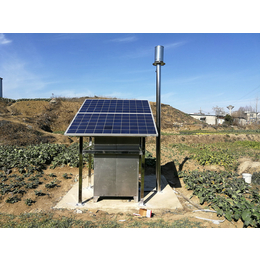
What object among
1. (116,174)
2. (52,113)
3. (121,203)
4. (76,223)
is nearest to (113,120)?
(116,174)

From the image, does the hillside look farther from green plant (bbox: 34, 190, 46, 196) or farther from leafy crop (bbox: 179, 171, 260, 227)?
leafy crop (bbox: 179, 171, 260, 227)

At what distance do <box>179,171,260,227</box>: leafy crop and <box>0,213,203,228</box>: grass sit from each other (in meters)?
1.21

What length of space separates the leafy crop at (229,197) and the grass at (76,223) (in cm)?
121

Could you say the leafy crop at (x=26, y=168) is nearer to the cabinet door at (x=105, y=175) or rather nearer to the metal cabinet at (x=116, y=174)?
the cabinet door at (x=105, y=175)

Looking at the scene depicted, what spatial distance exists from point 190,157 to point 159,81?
7.77 m

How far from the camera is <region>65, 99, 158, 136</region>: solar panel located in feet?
18.6

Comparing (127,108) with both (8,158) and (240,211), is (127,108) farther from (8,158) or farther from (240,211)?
(8,158)

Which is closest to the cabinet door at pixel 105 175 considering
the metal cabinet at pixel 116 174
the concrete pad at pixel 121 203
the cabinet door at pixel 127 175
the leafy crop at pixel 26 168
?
the metal cabinet at pixel 116 174

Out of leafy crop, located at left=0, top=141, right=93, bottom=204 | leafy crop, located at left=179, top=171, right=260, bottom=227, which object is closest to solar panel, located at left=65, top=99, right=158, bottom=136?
leafy crop, located at left=179, top=171, right=260, bottom=227

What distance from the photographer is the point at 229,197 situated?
686 cm

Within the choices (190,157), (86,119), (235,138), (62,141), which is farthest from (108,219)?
(235,138)

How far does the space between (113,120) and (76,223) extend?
130 inches

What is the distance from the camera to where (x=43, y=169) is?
9945 mm

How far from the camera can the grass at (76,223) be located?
15.8ft
